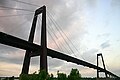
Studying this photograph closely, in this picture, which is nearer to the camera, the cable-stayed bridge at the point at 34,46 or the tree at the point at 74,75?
the tree at the point at 74,75

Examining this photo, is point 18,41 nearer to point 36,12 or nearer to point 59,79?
point 36,12

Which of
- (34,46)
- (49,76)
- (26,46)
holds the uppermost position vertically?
(34,46)

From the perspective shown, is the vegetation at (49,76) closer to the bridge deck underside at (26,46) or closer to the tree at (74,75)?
the tree at (74,75)

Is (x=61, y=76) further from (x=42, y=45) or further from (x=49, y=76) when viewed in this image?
(x=42, y=45)

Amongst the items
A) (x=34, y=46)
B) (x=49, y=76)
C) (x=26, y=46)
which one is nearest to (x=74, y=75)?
(x=49, y=76)

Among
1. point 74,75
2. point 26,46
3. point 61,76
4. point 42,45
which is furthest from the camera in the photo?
point 42,45

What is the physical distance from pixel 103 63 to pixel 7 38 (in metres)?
54.2

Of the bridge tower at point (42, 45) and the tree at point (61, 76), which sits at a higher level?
the bridge tower at point (42, 45)

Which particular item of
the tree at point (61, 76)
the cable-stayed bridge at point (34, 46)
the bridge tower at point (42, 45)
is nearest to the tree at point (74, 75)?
the tree at point (61, 76)

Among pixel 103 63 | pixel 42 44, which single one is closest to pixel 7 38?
pixel 42 44

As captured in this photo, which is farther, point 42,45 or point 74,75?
point 42,45

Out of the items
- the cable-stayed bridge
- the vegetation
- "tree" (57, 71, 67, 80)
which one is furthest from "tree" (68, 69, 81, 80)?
the cable-stayed bridge

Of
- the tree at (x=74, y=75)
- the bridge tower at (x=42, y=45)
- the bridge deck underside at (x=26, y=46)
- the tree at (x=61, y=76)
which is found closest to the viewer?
the tree at (x=74, y=75)

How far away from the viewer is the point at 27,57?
3781cm
